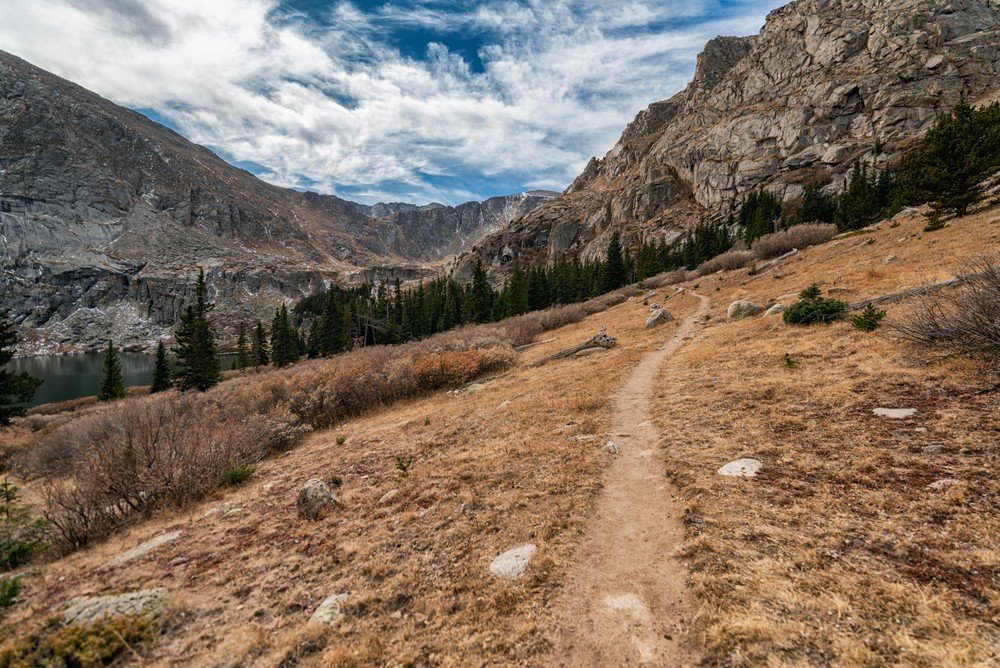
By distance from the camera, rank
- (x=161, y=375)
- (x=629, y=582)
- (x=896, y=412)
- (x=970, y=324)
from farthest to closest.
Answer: (x=161, y=375), (x=970, y=324), (x=896, y=412), (x=629, y=582)

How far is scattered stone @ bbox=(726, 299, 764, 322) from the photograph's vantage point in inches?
756

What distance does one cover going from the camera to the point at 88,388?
73938 millimetres

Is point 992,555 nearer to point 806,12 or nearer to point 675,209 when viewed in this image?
point 675,209

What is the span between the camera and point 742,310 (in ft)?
63.9

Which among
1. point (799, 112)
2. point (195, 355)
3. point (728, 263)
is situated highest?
point (799, 112)

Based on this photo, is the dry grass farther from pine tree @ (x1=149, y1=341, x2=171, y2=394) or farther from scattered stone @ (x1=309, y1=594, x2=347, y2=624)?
pine tree @ (x1=149, y1=341, x2=171, y2=394)

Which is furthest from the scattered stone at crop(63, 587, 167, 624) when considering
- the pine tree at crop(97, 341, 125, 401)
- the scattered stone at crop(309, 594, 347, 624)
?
the pine tree at crop(97, 341, 125, 401)

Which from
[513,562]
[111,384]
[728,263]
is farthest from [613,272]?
[111,384]

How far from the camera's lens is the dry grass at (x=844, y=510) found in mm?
3506

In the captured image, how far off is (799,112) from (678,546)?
168991 mm

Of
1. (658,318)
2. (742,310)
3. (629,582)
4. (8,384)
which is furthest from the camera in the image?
(8,384)

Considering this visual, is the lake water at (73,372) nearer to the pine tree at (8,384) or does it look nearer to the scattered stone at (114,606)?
the pine tree at (8,384)

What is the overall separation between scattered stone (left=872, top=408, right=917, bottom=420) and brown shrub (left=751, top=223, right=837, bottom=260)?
3794cm

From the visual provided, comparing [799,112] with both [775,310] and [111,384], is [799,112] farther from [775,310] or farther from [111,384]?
[111,384]
